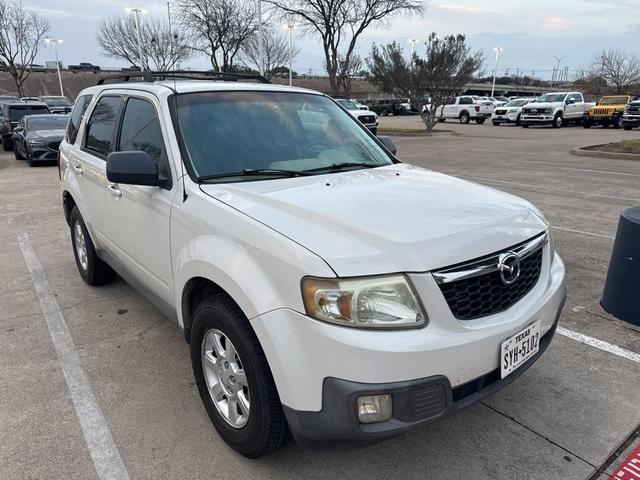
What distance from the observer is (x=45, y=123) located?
595 inches

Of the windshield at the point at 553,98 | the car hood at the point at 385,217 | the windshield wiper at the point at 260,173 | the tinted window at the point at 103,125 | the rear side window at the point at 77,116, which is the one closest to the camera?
the car hood at the point at 385,217

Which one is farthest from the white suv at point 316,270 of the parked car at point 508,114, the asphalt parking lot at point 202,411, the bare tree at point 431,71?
the parked car at point 508,114

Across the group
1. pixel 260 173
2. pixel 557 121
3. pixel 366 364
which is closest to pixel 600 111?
pixel 557 121

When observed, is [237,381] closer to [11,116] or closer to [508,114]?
[11,116]

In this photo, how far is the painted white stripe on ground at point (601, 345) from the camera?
3418 millimetres

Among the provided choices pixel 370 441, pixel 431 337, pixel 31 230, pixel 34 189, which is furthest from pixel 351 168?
pixel 34 189

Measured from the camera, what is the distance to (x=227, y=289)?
2.26 m

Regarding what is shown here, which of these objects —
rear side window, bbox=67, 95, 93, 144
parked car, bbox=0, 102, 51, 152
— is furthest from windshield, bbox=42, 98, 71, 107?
rear side window, bbox=67, 95, 93, 144

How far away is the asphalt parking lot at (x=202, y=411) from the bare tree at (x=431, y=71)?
20773mm

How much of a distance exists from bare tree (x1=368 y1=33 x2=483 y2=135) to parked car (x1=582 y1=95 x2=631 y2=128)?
26.6 feet

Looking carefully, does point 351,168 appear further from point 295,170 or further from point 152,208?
point 152,208

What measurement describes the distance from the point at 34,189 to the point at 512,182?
10113 millimetres

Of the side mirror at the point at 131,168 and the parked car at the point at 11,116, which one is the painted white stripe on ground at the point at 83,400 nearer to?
→ the side mirror at the point at 131,168

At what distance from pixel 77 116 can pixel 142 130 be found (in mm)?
2046
